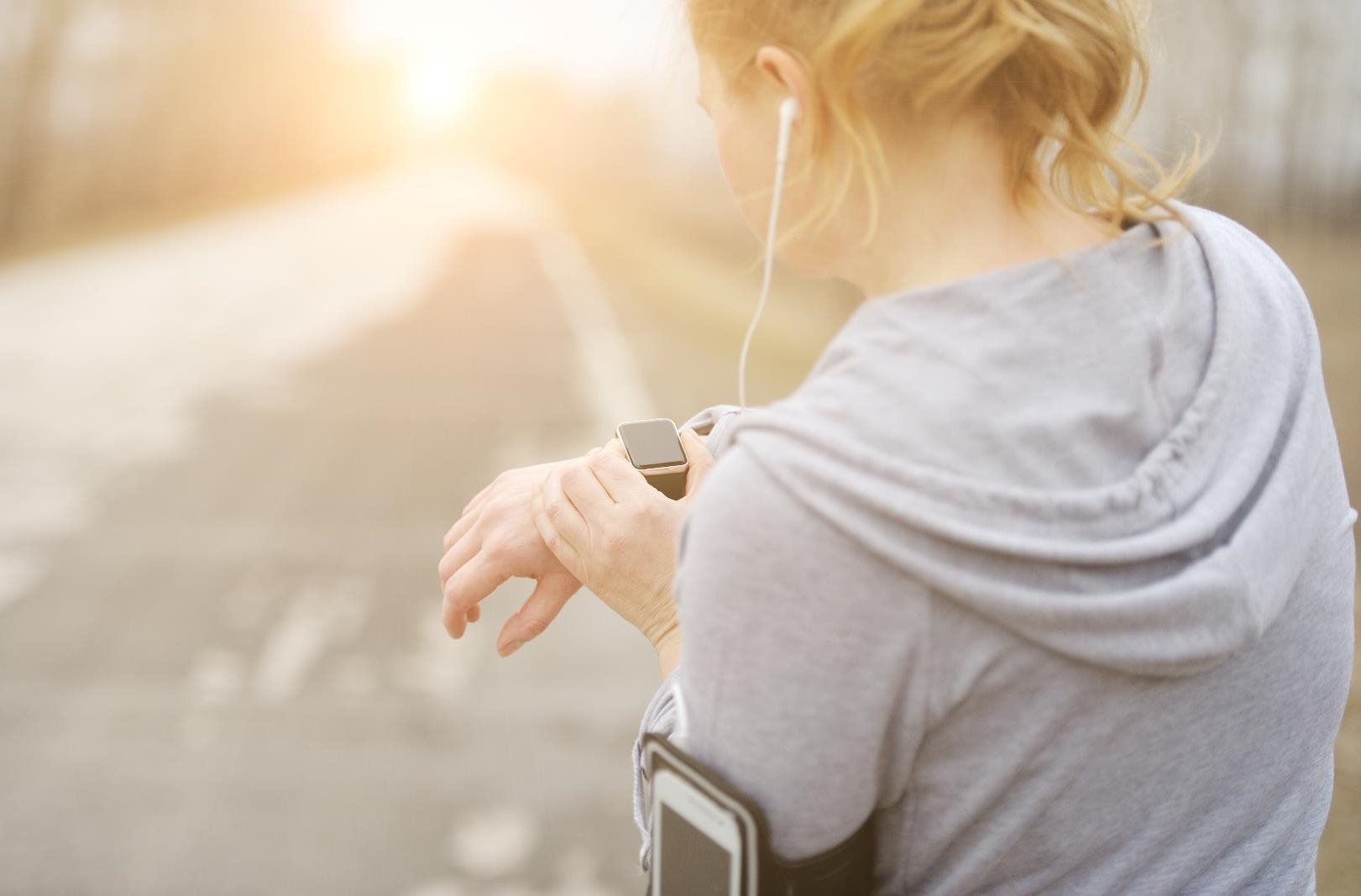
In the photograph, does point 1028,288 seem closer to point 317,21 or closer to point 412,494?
point 412,494

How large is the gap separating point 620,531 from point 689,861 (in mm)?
425

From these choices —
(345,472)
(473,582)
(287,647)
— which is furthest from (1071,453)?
(345,472)

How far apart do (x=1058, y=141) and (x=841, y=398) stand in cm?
36

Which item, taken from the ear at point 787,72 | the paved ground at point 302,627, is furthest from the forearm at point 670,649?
the paved ground at point 302,627

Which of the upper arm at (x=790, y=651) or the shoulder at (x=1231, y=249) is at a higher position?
the shoulder at (x=1231, y=249)

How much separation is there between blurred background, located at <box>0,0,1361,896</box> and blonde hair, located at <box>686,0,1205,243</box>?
0.60 ft

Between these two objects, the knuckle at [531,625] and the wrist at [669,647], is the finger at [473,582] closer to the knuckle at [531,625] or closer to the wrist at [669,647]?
the knuckle at [531,625]

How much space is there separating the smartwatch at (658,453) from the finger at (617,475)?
0.01m

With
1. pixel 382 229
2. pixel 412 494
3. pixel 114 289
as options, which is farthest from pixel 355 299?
pixel 382 229

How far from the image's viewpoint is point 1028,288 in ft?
3.11

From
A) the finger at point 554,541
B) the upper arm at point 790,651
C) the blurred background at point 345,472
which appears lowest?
the blurred background at point 345,472

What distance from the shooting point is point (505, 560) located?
158 cm

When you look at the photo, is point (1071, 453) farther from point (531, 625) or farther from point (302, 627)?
point (302, 627)

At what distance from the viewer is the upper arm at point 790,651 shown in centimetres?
88
